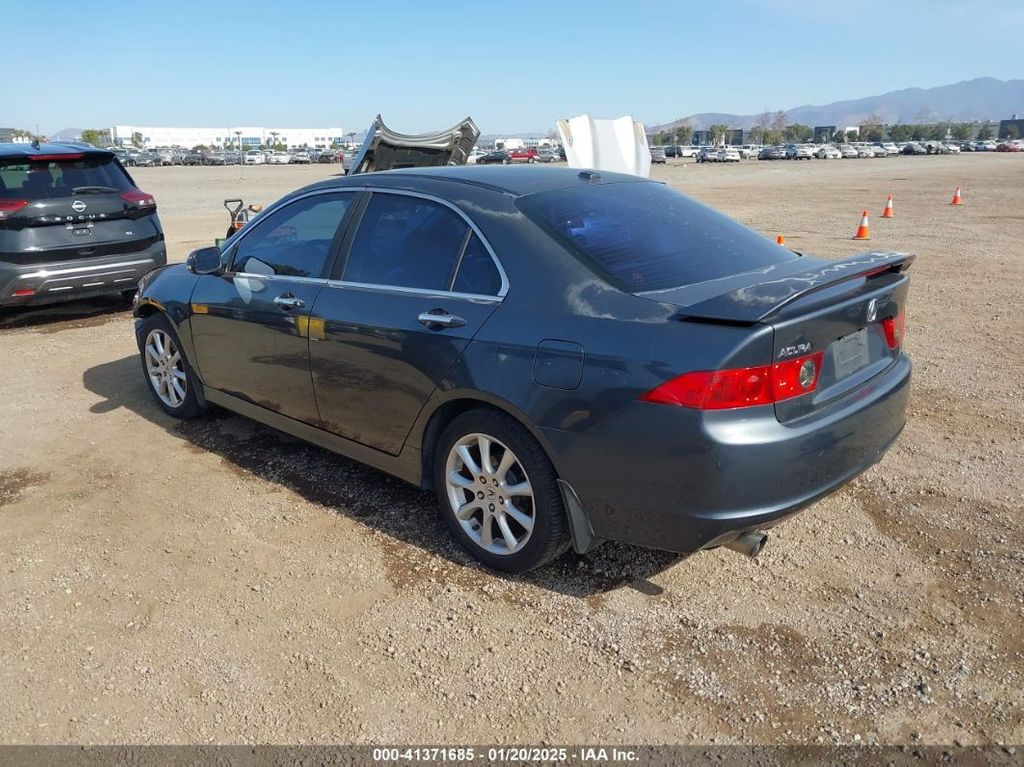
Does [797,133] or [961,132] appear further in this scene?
[797,133]

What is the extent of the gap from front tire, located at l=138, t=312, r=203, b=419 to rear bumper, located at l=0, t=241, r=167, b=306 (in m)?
2.77

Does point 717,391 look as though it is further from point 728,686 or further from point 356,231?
point 356,231

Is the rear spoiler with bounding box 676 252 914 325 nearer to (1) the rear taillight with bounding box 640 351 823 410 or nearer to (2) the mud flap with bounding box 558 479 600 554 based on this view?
(1) the rear taillight with bounding box 640 351 823 410

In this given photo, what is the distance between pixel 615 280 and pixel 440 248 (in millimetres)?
921

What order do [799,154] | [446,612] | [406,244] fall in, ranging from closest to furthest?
[446,612]
[406,244]
[799,154]

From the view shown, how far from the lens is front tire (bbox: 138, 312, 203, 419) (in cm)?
538

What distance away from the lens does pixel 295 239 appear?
4.55 meters

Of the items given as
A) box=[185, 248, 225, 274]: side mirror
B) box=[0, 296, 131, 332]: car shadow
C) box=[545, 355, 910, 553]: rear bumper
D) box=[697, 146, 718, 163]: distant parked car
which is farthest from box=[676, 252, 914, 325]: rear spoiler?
box=[697, 146, 718, 163]: distant parked car

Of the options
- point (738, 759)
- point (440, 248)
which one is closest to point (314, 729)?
point (738, 759)

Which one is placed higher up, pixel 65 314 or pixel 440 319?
pixel 440 319

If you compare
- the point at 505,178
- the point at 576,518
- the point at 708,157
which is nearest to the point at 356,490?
the point at 576,518

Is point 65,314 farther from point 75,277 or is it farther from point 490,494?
point 490,494

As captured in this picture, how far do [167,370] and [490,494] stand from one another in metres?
3.10

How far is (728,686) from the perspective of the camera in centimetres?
289
